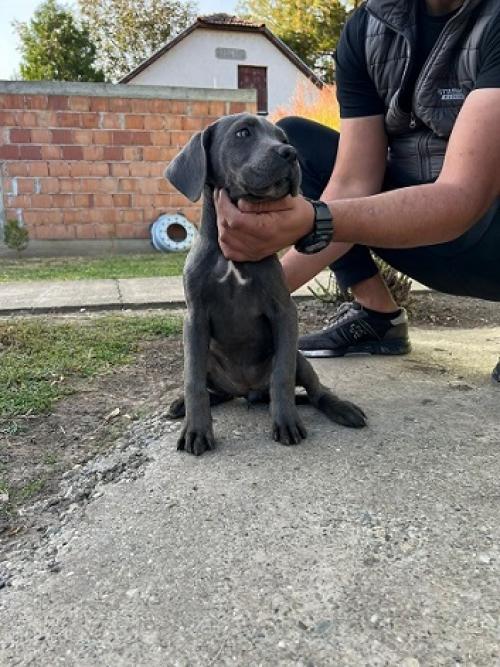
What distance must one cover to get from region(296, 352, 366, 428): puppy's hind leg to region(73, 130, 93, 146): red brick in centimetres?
795

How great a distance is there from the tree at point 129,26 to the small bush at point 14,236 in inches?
→ 1216

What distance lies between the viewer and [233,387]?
2469mm

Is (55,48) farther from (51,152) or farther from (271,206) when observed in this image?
(271,206)

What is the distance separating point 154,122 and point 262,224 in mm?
8114

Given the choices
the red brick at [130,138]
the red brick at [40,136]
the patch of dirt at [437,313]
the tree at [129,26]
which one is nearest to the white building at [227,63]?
the tree at [129,26]

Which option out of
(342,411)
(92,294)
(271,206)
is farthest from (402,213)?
(92,294)

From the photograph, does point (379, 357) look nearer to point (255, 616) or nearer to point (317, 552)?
point (317, 552)

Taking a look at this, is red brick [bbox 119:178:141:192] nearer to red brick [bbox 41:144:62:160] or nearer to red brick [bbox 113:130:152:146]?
red brick [bbox 113:130:152:146]

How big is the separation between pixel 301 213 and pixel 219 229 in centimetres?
29

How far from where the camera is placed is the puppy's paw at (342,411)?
2297mm

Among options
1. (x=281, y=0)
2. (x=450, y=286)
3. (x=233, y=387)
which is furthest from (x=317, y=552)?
(x=281, y=0)

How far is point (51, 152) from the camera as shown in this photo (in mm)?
9359

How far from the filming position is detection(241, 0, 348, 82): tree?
105 feet

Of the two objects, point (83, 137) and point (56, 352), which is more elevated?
point (83, 137)
